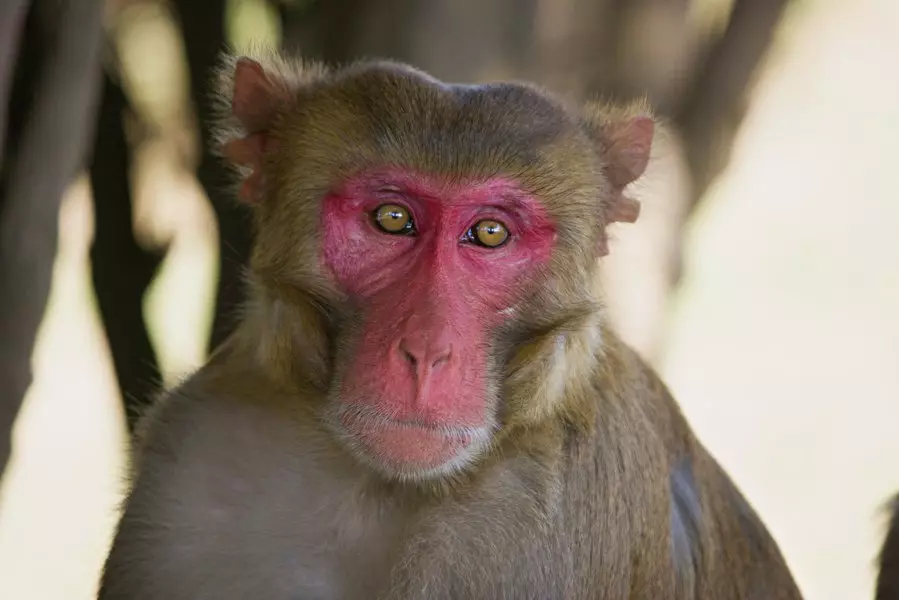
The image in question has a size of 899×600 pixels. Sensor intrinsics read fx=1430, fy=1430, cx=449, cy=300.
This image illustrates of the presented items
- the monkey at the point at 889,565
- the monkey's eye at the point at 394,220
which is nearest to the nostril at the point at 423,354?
the monkey's eye at the point at 394,220

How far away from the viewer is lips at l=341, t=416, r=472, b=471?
3.26 m

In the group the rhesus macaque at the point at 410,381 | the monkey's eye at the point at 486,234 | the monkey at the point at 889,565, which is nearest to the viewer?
the rhesus macaque at the point at 410,381

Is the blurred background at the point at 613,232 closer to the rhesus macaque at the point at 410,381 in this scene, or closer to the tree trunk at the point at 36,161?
the tree trunk at the point at 36,161

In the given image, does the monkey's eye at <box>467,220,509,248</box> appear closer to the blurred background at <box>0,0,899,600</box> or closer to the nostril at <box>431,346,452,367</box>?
the nostril at <box>431,346,452,367</box>

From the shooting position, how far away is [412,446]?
3.27 meters

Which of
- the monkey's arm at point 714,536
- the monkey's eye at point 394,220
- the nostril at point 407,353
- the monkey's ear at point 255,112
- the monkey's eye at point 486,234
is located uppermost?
the monkey's ear at point 255,112

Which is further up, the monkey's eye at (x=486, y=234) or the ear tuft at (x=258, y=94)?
the ear tuft at (x=258, y=94)

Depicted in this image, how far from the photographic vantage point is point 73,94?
13.8 ft

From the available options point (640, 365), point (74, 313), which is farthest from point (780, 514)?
point (640, 365)

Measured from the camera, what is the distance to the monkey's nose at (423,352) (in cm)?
318

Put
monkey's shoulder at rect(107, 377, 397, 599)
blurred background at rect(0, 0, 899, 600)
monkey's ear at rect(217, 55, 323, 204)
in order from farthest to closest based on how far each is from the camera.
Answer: blurred background at rect(0, 0, 899, 600), monkey's ear at rect(217, 55, 323, 204), monkey's shoulder at rect(107, 377, 397, 599)

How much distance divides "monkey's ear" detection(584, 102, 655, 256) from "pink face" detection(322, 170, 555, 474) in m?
0.32

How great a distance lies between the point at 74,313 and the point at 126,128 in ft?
A: 9.55

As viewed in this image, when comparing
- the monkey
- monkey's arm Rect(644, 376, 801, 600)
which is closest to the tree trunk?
monkey's arm Rect(644, 376, 801, 600)
